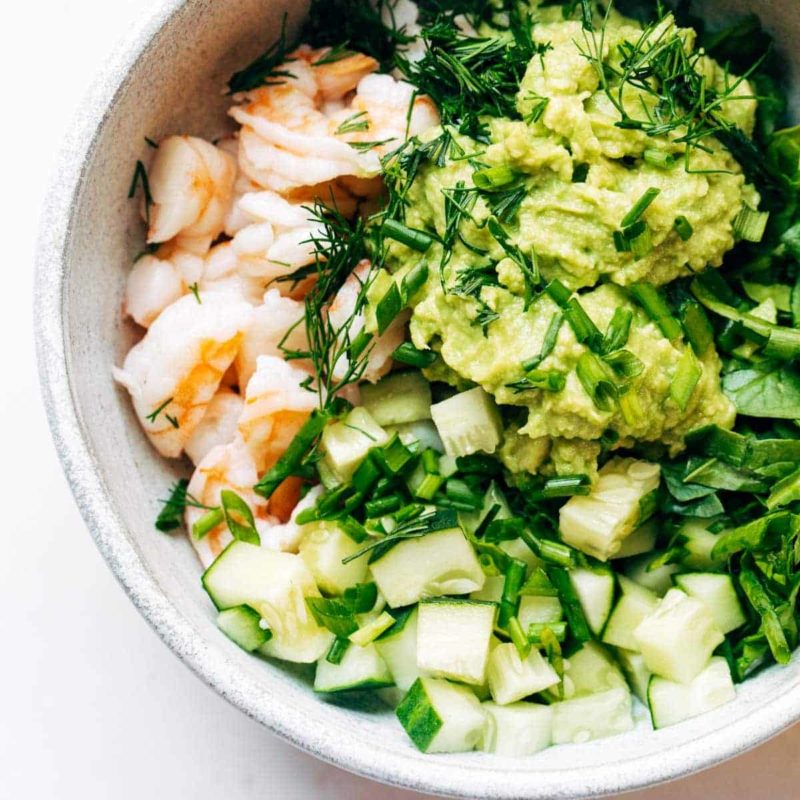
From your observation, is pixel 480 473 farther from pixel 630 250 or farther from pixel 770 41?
pixel 770 41

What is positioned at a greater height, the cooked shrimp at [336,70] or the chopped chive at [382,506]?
the cooked shrimp at [336,70]

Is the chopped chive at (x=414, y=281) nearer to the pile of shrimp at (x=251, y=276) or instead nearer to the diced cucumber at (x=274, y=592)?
the pile of shrimp at (x=251, y=276)

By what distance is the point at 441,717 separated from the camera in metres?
A: 1.81

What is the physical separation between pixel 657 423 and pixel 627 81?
2.10 ft

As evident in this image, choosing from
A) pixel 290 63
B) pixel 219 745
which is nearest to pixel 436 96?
pixel 290 63

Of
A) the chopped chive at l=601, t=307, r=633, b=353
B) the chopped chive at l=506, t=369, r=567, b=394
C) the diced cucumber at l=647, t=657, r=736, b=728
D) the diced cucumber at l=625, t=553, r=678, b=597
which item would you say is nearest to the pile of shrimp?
the chopped chive at l=506, t=369, r=567, b=394

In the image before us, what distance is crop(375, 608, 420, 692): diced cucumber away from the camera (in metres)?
1.93

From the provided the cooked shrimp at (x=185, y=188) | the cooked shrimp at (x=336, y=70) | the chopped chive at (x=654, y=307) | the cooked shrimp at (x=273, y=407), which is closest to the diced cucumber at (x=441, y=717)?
the cooked shrimp at (x=273, y=407)

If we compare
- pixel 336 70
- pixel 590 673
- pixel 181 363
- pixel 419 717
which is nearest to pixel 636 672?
pixel 590 673

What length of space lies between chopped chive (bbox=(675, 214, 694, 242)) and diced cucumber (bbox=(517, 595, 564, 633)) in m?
0.74

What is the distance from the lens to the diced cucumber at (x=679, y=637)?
186 centimetres

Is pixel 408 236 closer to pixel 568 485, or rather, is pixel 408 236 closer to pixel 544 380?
pixel 544 380

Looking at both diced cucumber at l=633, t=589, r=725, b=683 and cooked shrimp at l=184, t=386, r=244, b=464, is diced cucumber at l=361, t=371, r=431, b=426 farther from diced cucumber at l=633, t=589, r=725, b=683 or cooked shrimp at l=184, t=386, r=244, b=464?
diced cucumber at l=633, t=589, r=725, b=683

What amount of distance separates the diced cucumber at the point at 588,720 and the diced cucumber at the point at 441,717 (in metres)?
0.16
